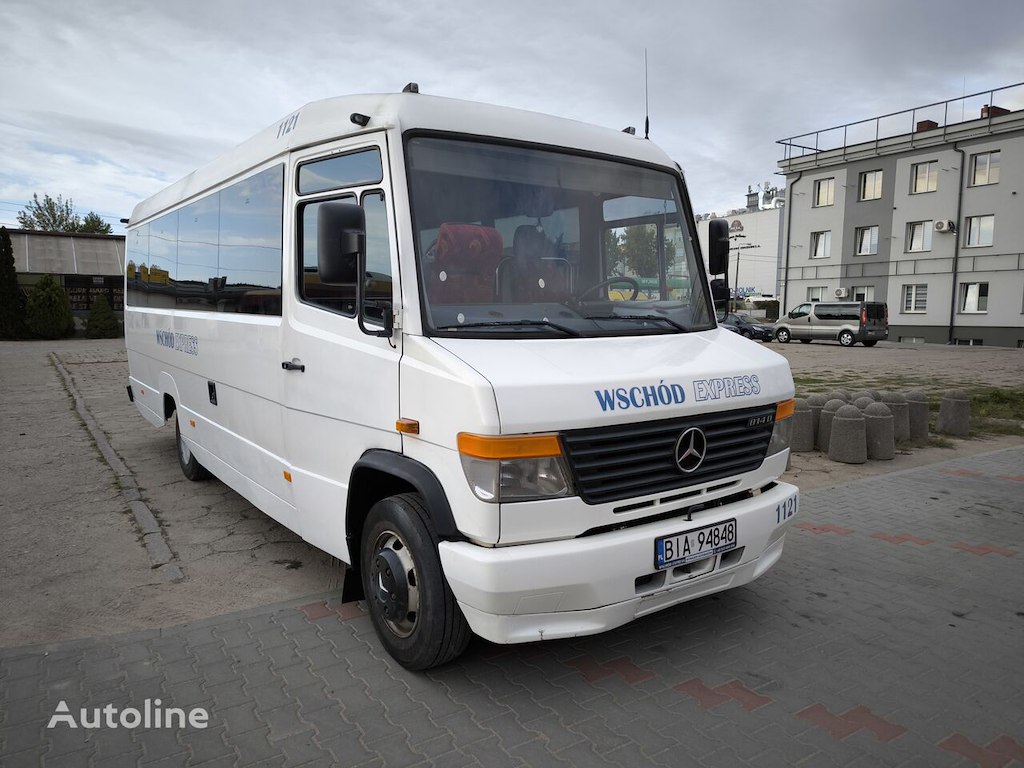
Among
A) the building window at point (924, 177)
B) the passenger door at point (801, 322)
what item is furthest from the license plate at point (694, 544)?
the building window at point (924, 177)

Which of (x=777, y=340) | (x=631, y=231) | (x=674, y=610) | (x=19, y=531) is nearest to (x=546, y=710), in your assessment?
(x=674, y=610)

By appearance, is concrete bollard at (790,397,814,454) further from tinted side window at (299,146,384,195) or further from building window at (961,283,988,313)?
building window at (961,283,988,313)

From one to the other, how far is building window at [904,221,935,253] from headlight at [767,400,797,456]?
36.9 metres

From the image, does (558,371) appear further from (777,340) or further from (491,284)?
(777,340)

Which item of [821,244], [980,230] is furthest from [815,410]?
[821,244]

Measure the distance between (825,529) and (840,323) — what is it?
96.8 ft

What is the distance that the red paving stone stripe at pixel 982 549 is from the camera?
17.4ft

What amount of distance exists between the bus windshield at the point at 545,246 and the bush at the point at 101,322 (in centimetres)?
3176

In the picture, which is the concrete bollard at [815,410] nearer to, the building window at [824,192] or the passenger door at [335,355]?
the passenger door at [335,355]

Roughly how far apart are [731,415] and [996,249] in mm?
36037

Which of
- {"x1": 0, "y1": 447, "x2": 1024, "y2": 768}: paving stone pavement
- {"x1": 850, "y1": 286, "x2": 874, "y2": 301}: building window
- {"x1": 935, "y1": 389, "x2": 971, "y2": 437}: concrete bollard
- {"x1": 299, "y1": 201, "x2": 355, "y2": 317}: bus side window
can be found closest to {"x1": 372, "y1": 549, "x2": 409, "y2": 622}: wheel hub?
{"x1": 0, "y1": 447, "x2": 1024, "y2": 768}: paving stone pavement

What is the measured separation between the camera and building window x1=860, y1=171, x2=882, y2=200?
37031 millimetres

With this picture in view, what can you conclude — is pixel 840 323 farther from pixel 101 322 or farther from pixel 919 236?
pixel 101 322

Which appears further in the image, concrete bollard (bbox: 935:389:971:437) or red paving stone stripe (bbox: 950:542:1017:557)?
concrete bollard (bbox: 935:389:971:437)
